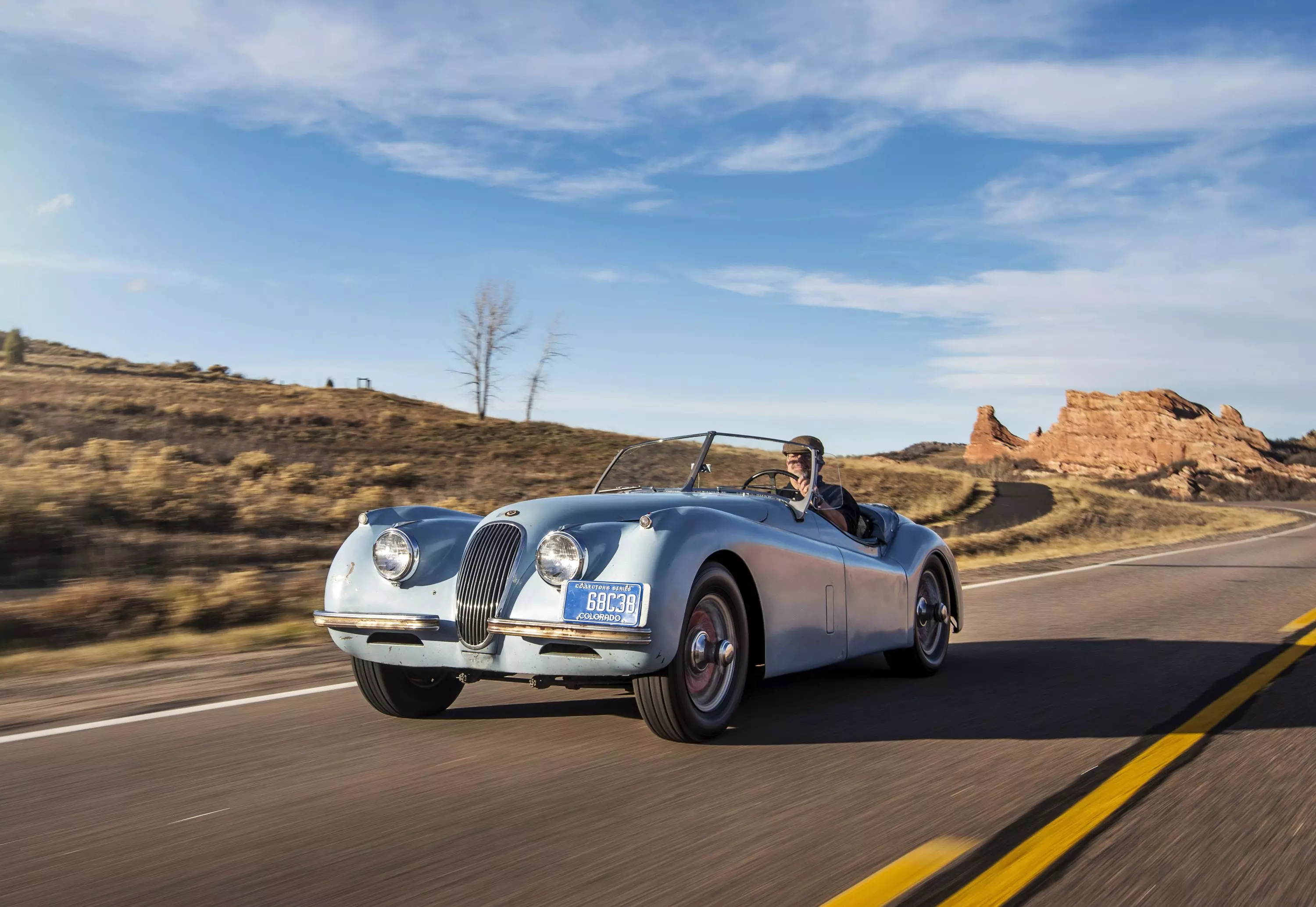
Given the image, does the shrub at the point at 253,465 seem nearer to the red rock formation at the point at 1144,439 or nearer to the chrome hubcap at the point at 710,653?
the chrome hubcap at the point at 710,653

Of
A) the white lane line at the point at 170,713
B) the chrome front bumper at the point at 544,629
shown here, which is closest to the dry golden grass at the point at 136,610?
the white lane line at the point at 170,713

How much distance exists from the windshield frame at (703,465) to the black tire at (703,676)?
1.07m

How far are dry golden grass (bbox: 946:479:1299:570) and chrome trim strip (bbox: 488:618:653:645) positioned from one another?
1483cm

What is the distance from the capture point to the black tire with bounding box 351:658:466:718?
A: 560 cm

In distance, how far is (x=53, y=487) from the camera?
20.0 meters

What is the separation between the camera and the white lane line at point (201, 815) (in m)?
3.92

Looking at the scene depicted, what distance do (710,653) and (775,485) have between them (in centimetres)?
238

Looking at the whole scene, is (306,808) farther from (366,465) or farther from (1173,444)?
(1173,444)

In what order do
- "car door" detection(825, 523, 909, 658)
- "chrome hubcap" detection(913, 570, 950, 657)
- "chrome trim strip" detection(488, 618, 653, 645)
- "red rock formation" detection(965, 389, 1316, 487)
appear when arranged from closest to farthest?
1. "chrome trim strip" detection(488, 618, 653, 645)
2. "car door" detection(825, 523, 909, 658)
3. "chrome hubcap" detection(913, 570, 950, 657)
4. "red rock formation" detection(965, 389, 1316, 487)

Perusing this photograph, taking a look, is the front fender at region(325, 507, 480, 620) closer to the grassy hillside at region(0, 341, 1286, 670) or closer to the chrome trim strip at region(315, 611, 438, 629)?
the chrome trim strip at region(315, 611, 438, 629)

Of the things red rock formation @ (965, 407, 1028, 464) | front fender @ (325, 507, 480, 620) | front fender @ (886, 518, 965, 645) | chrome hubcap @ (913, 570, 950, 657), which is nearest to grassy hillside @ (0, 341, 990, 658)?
front fender @ (886, 518, 965, 645)

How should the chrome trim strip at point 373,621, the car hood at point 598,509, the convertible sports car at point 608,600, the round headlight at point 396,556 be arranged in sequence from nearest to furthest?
1. the convertible sports car at point 608,600
2. the chrome trim strip at point 373,621
3. the car hood at point 598,509
4. the round headlight at point 396,556

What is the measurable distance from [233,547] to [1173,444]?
110 meters

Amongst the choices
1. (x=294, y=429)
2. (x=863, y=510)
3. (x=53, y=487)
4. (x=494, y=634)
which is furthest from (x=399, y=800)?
(x=294, y=429)
